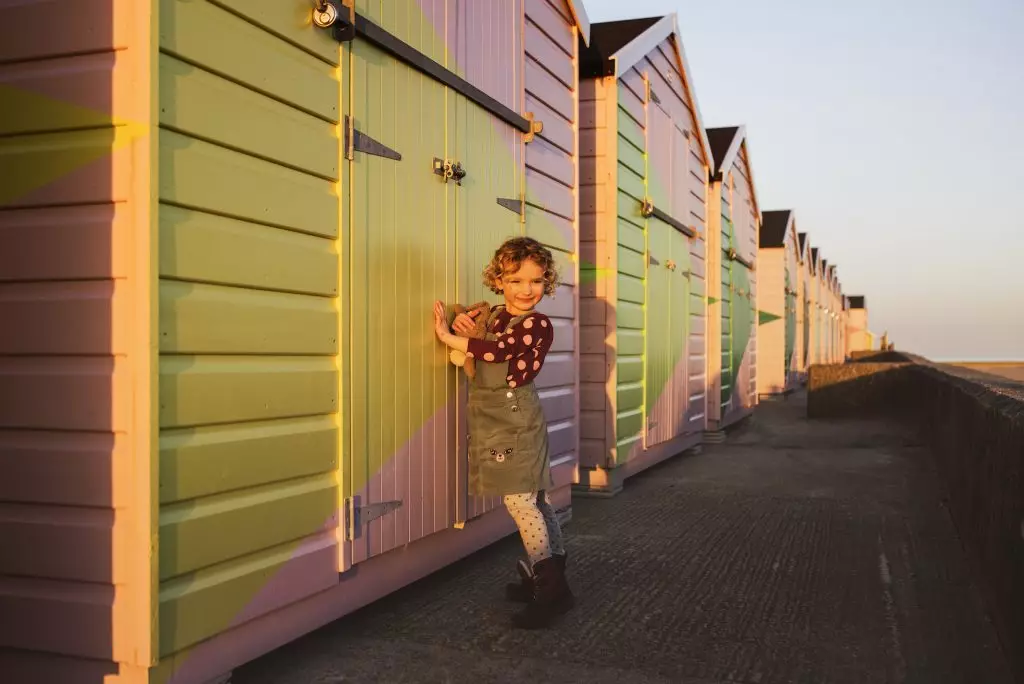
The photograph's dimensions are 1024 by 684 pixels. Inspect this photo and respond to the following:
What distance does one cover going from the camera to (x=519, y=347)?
367cm

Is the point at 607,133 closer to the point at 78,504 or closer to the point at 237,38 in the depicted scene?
the point at 237,38

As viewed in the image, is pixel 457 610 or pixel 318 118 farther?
pixel 457 610

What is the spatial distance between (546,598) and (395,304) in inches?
55.2

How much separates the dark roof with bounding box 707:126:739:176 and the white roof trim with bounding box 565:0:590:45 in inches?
190

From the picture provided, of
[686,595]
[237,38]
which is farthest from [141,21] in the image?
[686,595]

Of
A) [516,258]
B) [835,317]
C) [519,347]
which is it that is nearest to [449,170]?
[516,258]

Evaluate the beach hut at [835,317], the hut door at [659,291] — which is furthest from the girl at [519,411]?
the beach hut at [835,317]

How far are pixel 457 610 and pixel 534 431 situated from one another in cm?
86

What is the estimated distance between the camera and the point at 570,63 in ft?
20.5

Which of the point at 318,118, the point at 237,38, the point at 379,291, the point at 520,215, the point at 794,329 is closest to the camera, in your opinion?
the point at 237,38

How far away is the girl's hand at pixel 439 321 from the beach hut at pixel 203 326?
10cm

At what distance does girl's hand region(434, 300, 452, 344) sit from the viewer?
389 centimetres

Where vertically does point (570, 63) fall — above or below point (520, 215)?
above

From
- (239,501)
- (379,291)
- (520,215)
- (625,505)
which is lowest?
(625,505)
